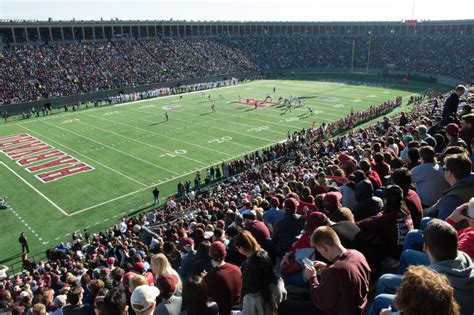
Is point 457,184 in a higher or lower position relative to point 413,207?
higher

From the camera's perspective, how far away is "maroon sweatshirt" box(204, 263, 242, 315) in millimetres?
4906

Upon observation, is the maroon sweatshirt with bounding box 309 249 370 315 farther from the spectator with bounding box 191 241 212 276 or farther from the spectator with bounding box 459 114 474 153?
the spectator with bounding box 459 114 474 153

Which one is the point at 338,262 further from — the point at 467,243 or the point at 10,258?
the point at 10,258

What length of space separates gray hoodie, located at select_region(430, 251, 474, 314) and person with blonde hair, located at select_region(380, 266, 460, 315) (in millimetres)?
781

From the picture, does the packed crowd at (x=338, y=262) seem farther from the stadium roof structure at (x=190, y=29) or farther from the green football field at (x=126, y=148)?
the stadium roof structure at (x=190, y=29)

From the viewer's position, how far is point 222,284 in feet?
16.1

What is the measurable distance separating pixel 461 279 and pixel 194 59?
72447 millimetres

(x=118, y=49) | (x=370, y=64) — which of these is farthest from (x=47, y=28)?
(x=370, y=64)

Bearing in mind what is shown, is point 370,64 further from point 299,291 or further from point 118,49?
point 299,291

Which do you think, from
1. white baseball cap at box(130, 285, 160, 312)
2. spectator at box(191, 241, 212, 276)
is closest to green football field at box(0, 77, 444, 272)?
spectator at box(191, 241, 212, 276)

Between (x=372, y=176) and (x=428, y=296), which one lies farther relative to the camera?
(x=372, y=176)

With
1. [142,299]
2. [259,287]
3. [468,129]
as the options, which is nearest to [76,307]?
[142,299]

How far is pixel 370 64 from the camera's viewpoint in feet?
262

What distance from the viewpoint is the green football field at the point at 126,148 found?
22.3m
